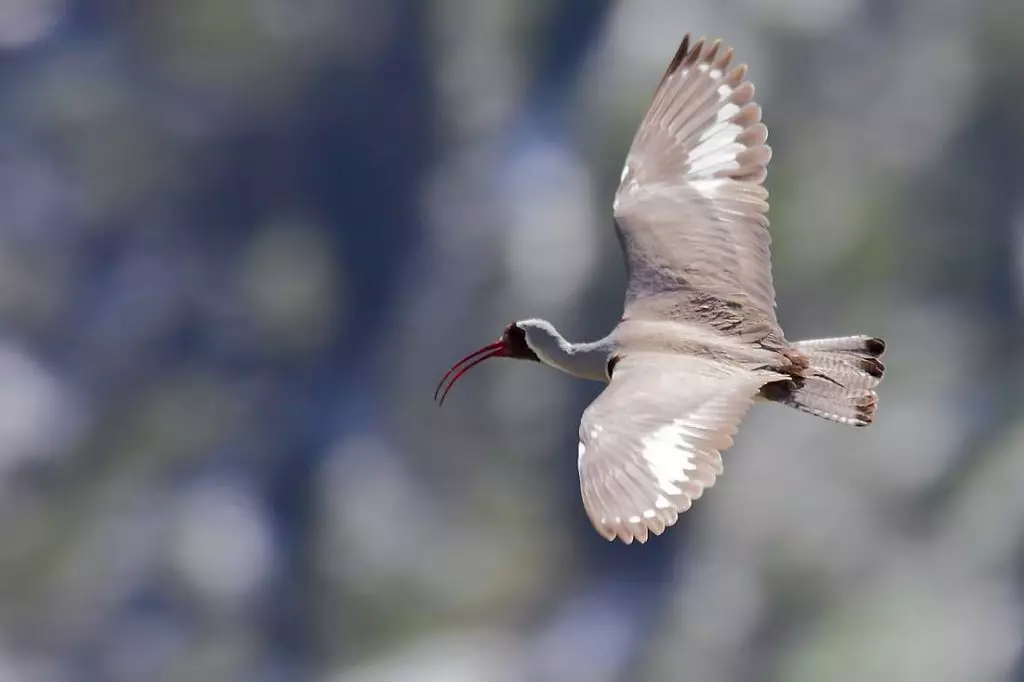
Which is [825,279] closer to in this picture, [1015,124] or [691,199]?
[1015,124]

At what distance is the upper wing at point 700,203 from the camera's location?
5633mm

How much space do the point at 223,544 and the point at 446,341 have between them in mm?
3457

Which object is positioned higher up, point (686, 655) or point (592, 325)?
point (592, 325)

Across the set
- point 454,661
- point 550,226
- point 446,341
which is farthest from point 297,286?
point 454,661

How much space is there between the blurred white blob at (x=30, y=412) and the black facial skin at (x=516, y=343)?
12458 millimetres

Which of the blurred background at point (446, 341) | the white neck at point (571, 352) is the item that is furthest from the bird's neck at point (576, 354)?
the blurred background at point (446, 341)

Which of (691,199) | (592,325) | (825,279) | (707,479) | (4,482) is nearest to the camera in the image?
(707,479)

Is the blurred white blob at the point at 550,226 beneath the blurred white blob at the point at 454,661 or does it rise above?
above

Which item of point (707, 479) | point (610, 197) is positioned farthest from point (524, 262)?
point (707, 479)

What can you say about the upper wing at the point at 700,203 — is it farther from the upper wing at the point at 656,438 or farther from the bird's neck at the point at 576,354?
the upper wing at the point at 656,438

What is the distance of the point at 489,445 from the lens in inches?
624

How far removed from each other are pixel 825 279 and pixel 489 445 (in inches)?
148

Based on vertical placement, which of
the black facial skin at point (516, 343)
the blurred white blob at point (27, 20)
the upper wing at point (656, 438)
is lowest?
the blurred white blob at point (27, 20)

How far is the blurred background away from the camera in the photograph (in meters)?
14.6
